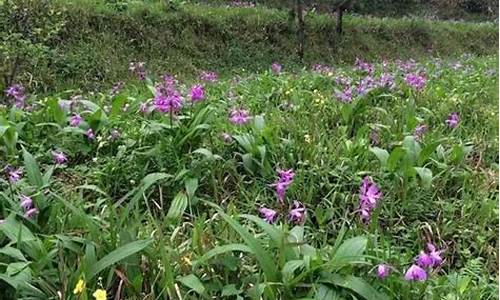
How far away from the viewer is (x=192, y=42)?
12.4 m

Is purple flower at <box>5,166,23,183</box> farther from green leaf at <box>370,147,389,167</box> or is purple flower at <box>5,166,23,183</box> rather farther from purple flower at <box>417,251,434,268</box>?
purple flower at <box>417,251,434,268</box>

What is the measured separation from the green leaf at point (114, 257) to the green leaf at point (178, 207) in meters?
0.45

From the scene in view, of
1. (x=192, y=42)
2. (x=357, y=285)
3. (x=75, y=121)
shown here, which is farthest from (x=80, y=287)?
(x=192, y=42)

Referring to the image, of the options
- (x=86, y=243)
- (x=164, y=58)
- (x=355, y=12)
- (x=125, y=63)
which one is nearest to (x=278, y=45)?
(x=164, y=58)

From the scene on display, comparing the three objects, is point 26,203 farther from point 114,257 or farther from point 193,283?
point 193,283

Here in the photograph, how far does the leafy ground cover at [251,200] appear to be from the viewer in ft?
6.14

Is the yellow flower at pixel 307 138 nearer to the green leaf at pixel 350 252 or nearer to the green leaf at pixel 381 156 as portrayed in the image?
the green leaf at pixel 381 156

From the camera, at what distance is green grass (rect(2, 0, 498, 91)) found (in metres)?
9.75

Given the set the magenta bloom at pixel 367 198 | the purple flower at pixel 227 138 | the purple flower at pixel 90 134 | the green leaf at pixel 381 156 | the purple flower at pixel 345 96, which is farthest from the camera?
the purple flower at pixel 345 96

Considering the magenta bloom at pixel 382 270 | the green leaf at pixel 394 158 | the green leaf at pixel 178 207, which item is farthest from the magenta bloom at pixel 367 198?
the green leaf at pixel 178 207

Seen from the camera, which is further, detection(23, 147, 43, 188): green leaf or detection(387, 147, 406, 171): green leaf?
detection(387, 147, 406, 171): green leaf

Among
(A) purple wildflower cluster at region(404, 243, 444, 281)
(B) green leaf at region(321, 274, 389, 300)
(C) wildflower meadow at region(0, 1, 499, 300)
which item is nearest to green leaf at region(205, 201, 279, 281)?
(C) wildflower meadow at region(0, 1, 499, 300)

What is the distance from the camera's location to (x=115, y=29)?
11094 millimetres

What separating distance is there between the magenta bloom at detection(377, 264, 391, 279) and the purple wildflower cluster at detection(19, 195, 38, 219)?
3.82 feet
